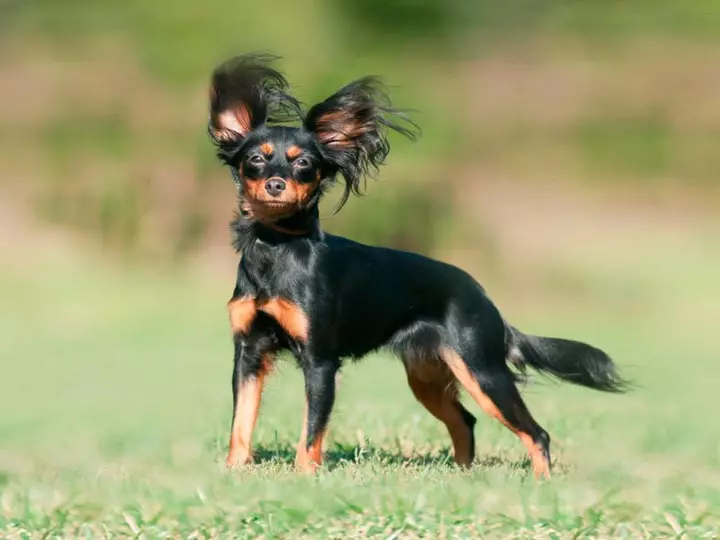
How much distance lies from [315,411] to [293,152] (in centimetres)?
119

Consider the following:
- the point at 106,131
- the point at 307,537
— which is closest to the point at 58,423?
the point at 307,537

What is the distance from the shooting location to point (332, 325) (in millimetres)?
5965

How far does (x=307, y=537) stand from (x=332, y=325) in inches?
52.9

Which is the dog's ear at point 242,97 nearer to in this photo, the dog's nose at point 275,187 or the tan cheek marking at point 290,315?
the dog's nose at point 275,187

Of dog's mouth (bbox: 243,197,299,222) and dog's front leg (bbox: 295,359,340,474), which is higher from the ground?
dog's mouth (bbox: 243,197,299,222)

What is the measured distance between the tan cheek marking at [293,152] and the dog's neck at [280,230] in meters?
0.26

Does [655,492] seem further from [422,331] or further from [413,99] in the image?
[413,99]

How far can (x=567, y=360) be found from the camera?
22.2 feet

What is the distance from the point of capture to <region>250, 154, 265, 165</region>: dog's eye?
581cm

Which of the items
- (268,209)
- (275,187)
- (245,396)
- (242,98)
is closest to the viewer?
(275,187)

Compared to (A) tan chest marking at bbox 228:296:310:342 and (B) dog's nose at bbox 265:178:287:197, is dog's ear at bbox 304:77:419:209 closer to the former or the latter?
(B) dog's nose at bbox 265:178:287:197

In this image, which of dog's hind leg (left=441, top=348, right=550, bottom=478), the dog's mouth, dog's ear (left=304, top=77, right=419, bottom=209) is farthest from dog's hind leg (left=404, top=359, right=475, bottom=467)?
the dog's mouth

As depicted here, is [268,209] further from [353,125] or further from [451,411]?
[451,411]

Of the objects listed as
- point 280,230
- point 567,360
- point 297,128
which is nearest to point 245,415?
point 280,230
